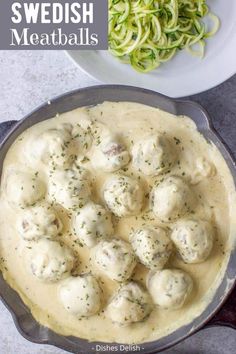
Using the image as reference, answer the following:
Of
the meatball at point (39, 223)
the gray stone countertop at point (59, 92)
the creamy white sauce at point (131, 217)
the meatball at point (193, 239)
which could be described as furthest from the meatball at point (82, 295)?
the gray stone countertop at point (59, 92)

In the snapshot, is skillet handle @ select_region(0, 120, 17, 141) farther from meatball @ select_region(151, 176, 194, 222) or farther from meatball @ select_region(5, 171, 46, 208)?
meatball @ select_region(151, 176, 194, 222)

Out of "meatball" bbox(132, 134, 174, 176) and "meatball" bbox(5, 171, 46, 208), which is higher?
"meatball" bbox(132, 134, 174, 176)

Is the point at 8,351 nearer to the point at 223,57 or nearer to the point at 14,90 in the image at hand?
the point at 14,90

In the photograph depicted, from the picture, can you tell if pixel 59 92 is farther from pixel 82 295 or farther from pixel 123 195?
pixel 82 295

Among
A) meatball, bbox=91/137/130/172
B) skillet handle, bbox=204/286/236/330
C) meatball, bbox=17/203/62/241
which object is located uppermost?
meatball, bbox=91/137/130/172

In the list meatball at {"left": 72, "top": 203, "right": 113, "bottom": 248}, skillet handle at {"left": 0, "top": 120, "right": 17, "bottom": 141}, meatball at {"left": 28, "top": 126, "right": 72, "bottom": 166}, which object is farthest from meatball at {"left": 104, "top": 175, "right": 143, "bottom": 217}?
skillet handle at {"left": 0, "top": 120, "right": 17, "bottom": 141}

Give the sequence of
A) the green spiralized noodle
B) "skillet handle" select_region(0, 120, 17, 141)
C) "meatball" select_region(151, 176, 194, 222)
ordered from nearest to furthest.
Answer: "meatball" select_region(151, 176, 194, 222) → "skillet handle" select_region(0, 120, 17, 141) → the green spiralized noodle

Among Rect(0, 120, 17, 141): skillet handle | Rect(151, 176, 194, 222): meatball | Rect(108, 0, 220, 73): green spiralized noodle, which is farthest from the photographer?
Rect(108, 0, 220, 73): green spiralized noodle

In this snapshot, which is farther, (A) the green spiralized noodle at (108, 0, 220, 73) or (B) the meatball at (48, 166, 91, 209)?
(A) the green spiralized noodle at (108, 0, 220, 73)
